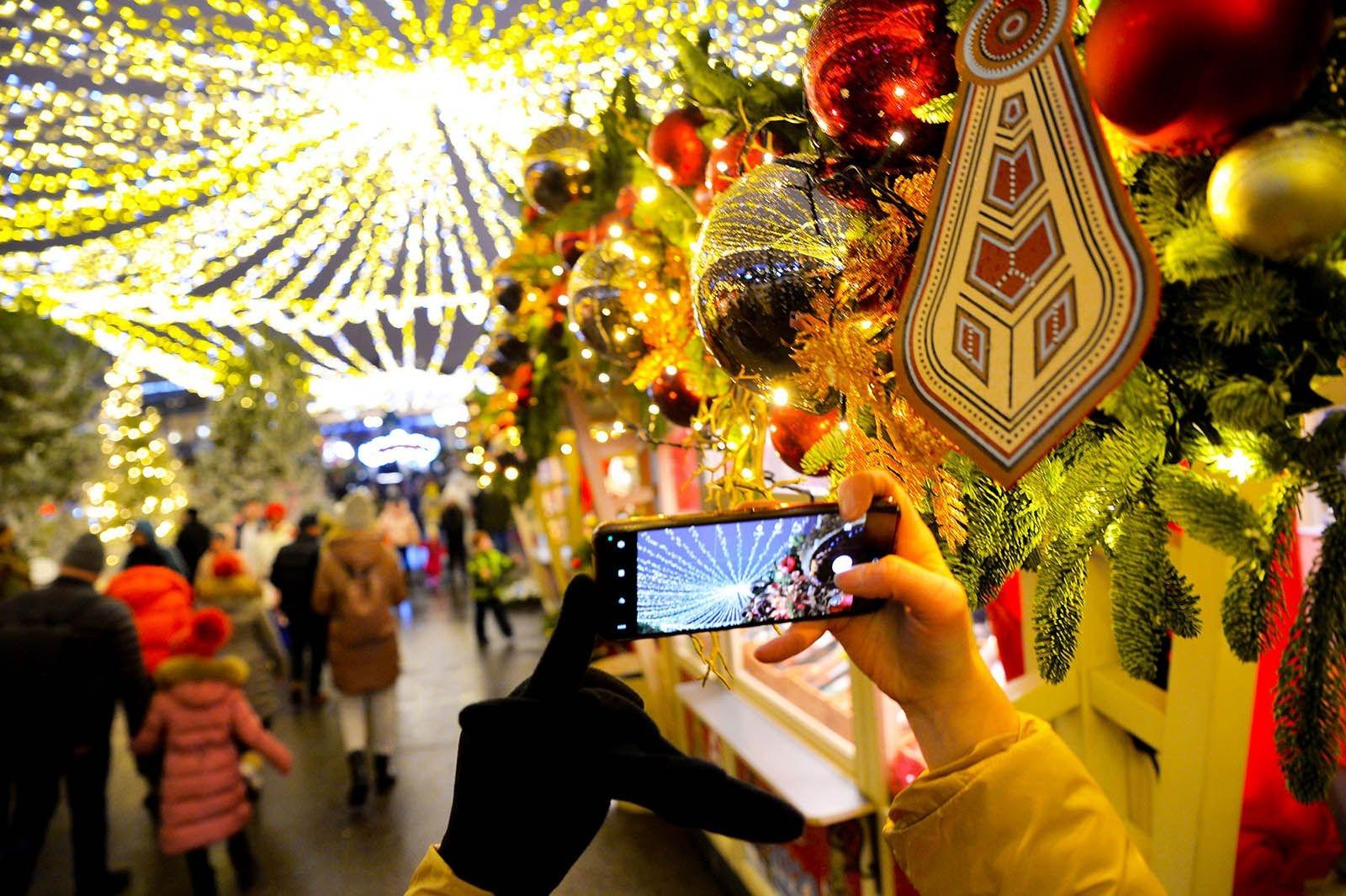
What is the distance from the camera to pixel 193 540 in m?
8.66

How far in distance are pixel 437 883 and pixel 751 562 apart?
509mm

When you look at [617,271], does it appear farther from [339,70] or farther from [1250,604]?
[339,70]

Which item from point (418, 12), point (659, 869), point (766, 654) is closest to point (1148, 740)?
point (766, 654)

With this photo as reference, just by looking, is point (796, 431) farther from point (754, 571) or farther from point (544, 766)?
point (544, 766)

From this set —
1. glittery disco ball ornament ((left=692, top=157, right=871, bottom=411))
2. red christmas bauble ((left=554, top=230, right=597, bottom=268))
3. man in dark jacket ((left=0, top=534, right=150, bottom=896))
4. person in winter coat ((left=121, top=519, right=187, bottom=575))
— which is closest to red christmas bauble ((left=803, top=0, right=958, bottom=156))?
glittery disco ball ornament ((left=692, top=157, right=871, bottom=411))

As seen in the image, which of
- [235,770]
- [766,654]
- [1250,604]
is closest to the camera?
[1250,604]

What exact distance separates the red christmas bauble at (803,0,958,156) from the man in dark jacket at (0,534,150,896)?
4.66m

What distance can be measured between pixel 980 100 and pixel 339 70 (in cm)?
451

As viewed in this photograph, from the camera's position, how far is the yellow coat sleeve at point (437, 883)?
2.99ft

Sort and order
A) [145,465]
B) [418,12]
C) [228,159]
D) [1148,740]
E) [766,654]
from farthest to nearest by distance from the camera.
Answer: [145,465] → [228,159] → [418,12] → [1148,740] → [766,654]

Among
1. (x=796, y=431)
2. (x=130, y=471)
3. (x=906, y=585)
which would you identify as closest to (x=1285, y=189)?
(x=906, y=585)

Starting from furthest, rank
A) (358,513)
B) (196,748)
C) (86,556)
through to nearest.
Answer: (358,513), (86,556), (196,748)

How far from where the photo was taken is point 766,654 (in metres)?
1.01

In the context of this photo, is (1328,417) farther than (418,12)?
No
